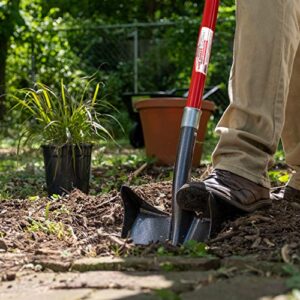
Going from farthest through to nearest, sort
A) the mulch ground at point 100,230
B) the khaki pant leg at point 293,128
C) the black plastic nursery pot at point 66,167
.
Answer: the black plastic nursery pot at point 66,167
the khaki pant leg at point 293,128
the mulch ground at point 100,230

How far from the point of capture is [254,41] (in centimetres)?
202

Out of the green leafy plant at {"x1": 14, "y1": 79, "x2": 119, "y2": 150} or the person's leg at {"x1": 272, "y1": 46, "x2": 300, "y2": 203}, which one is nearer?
the person's leg at {"x1": 272, "y1": 46, "x2": 300, "y2": 203}

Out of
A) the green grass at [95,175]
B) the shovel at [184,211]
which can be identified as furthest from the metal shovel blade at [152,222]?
the green grass at [95,175]

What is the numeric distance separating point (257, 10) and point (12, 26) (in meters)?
5.39

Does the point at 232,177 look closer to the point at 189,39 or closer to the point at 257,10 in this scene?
the point at 257,10

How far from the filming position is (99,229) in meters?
2.20

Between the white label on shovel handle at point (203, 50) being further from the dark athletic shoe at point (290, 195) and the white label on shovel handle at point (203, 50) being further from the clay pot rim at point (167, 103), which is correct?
the clay pot rim at point (167, 103)

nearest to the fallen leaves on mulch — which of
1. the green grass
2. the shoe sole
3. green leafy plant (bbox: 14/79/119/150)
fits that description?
the shoe sole

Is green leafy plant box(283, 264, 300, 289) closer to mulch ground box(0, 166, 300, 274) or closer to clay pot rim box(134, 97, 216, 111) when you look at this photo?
mulch ground box(0, 166, 300, 274)

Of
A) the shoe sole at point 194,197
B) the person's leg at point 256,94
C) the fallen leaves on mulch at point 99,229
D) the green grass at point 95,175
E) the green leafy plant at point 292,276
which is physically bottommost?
the green grass at point 95,175

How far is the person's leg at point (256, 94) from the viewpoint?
6.55ft

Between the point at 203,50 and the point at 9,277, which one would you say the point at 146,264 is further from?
the point at 203,50

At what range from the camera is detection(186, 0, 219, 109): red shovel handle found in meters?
2.15

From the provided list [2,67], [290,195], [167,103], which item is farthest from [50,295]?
[2,67]
